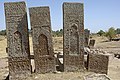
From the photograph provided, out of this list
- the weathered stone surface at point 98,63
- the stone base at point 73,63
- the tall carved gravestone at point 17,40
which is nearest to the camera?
the tall carved gravestone at point 17,40

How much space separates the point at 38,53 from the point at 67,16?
1840mm

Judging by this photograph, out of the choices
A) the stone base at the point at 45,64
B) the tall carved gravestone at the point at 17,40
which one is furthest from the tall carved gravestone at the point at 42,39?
the tall carved gravestone at the point at 17,40

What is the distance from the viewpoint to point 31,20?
24.7 ft

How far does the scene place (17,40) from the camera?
7648 mm

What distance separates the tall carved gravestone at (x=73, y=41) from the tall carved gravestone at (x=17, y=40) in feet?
5.07

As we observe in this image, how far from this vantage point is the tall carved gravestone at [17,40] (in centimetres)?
743

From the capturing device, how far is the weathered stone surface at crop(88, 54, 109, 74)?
816cm

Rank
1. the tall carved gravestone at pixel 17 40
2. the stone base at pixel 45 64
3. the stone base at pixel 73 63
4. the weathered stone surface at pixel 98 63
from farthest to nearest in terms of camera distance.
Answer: the weathered stone surface at pixel 98 63
the stone base at pixel 73 63
the stone base at pixel 45 64
the tall carved gravestone at pixel 17 40

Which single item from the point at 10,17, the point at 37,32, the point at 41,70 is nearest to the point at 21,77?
the point at 41,70

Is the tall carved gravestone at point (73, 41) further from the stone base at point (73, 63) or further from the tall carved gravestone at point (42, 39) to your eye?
the tall carved gravestone at point (42, 39)

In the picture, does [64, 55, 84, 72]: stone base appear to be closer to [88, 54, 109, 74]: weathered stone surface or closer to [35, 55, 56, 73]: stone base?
[88, 54, 109, 74]: weathered stone surface

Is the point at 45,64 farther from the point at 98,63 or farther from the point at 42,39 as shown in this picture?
the point at 98,63

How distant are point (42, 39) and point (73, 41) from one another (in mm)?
1261

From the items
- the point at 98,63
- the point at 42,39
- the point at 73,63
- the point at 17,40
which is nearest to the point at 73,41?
the point at 73,63
